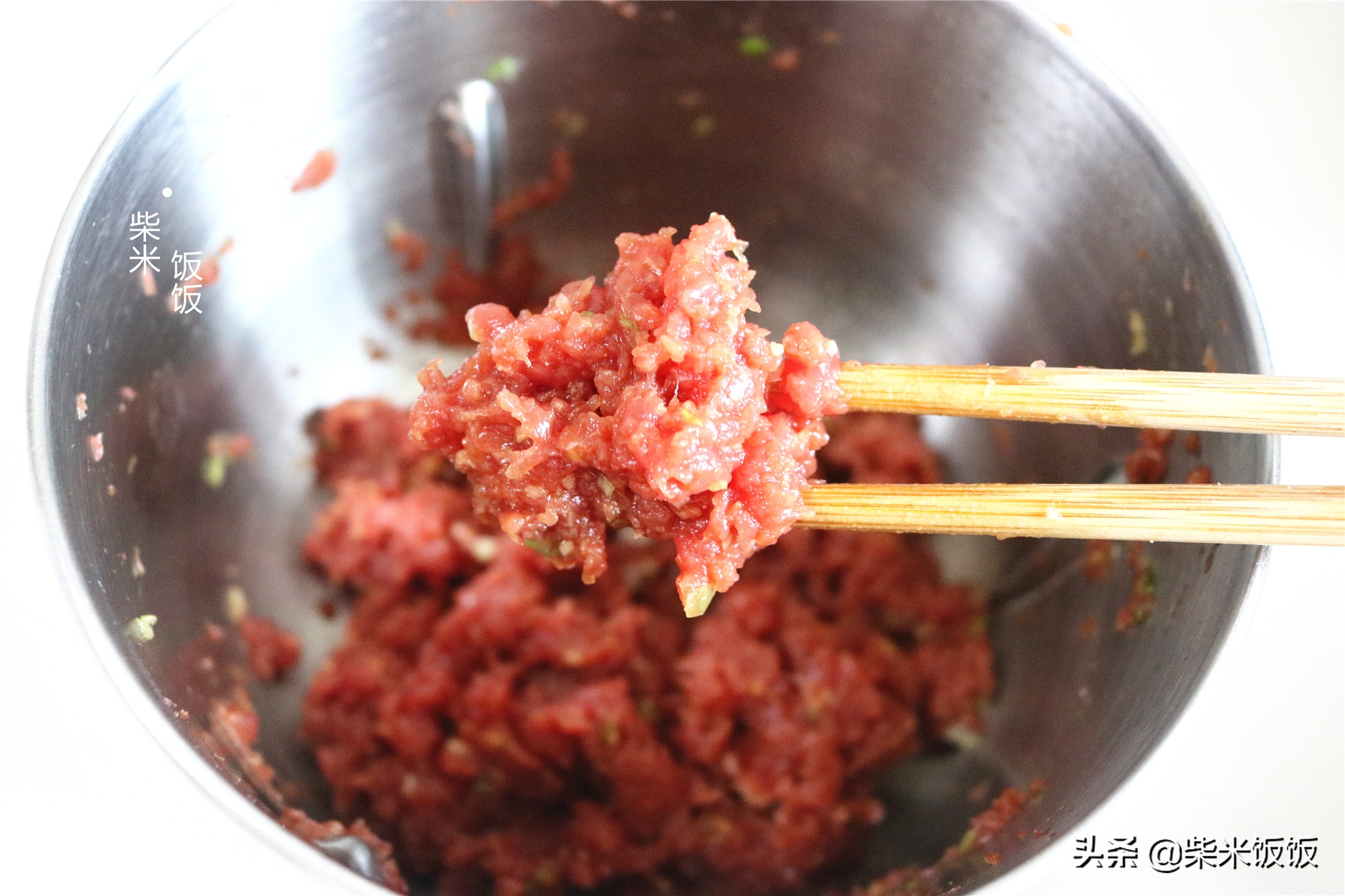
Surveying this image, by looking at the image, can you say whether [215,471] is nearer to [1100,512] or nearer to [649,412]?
[649,412]

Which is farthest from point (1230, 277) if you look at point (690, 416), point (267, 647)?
point (267, 647)

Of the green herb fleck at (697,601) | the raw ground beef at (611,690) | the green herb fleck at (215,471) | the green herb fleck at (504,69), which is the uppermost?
the green herb fleck at (504,69)

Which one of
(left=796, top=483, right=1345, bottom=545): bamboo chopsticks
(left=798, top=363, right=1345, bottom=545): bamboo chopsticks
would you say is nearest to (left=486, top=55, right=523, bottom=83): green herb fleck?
(left=798, top=363, right=1345, bottom=545): bamboo chopsticks

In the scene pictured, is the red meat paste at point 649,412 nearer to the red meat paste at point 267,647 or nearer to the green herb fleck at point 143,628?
the green herb fleck at point 143,628

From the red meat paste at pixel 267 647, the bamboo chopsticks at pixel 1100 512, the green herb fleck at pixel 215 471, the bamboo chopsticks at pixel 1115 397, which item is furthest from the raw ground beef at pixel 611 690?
the bamboo chopsticks at pixel 1115 397

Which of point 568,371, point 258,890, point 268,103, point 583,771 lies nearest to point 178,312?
point 268,103
